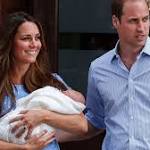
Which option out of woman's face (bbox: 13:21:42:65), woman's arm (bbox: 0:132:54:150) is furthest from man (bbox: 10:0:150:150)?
woman's face (bbox: 13:21:42:65)

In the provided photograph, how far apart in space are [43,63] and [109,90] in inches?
21.0

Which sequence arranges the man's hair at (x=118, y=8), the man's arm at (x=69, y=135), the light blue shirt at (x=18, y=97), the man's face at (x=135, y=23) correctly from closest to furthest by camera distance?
the man's face at (x=135, y=23)
the man's hair at (x=118, y=8)
the light blue shirt at (x=18, y=97)
the man's arm at (x=69, y=135)

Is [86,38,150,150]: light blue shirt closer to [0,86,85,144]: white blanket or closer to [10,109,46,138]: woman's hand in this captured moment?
[0,86,85,144]: white blanket

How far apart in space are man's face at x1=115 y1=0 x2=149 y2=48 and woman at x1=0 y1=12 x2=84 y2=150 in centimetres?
60

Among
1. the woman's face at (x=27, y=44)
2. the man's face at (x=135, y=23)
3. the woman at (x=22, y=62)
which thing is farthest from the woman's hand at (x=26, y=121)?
the man's face at (x=135, y=23)

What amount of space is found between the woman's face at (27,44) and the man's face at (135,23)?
1.91 ft

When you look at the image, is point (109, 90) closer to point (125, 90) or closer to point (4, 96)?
point (125, 90)

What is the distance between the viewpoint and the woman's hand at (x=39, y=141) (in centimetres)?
308

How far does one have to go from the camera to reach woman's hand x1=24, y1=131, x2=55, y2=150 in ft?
10.1

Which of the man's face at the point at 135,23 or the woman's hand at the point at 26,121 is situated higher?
the man's face at the point at 135,23

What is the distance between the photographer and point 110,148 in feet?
10.3

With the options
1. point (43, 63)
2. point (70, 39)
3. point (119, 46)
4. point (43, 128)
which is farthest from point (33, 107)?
point (70, 39)

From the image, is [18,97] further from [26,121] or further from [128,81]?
[128,81]

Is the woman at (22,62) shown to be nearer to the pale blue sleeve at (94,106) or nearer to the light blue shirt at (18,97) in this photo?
the light blue shirt at (18,97)
